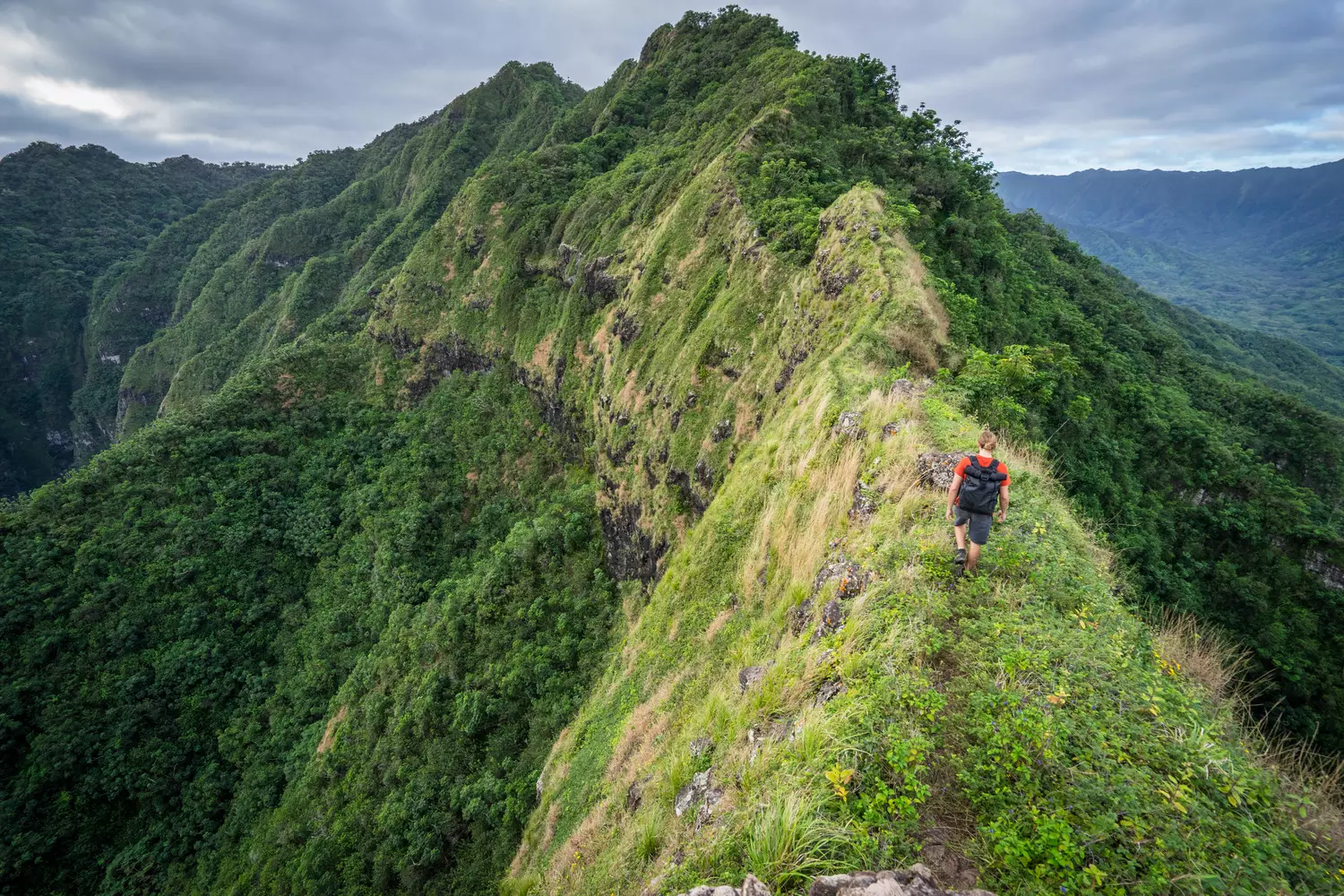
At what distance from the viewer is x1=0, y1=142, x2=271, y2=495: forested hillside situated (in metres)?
107

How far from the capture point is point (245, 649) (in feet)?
117

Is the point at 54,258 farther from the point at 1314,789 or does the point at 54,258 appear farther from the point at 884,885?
the point at 1314,789

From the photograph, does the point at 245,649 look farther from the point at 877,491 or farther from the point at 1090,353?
the point at 1090,353

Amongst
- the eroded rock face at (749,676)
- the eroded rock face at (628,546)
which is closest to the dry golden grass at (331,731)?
the eroded rock face at (628,546)

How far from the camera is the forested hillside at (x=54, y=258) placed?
107312 mm

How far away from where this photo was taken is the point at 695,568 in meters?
13.9

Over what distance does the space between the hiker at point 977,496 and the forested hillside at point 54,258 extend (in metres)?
155

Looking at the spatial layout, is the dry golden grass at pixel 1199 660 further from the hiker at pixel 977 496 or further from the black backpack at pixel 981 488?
the black backpack at pixel 981 488

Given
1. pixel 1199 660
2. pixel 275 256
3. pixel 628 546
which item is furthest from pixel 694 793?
pixel 275 256

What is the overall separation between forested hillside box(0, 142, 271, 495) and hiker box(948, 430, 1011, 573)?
510ft

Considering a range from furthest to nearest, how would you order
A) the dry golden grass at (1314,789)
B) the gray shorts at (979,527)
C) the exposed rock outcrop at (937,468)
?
1. the exposed rock outcrop at (937,468)
2. the gray shorts at (979,527)
3. the dry golden grass at (1314,789)

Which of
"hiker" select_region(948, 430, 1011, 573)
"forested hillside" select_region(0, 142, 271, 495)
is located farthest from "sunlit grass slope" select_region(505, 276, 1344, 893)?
"forested hillside" select_region(0, 142, 271, 495)

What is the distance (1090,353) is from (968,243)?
26.7 feet

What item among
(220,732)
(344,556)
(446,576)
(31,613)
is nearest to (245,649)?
(220,732)
